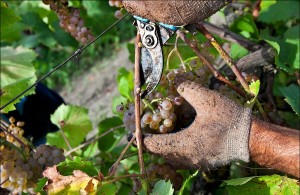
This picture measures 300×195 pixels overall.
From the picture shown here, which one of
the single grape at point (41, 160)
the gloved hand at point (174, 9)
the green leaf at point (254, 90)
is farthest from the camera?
the single grape at point (41, 160)

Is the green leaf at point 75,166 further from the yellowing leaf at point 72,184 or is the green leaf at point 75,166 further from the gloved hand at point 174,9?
the gloved hand at point 174,9

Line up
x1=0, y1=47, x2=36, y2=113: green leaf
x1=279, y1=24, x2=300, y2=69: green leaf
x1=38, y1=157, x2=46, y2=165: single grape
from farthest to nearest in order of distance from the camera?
x1=0, y1=47, x2=36, y2=113: green leaf, x1=279, y1=24, x2=300, y2=69: green leaf, x1=38, y1=157, x2=46, y2=165: single grape

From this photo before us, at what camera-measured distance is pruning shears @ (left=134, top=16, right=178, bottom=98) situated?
690mm

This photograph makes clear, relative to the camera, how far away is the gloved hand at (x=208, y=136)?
0.70 meters

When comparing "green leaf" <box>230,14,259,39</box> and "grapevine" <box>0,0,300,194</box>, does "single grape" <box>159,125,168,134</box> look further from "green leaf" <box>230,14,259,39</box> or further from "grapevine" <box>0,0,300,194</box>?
"green leaf" <box>230,14,259,39</box>

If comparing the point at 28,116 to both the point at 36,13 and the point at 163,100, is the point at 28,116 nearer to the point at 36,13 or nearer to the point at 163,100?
the point at 36,13

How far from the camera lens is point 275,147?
67 cm

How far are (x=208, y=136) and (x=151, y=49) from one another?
0.47 feet

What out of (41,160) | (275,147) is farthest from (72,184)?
(275,147)

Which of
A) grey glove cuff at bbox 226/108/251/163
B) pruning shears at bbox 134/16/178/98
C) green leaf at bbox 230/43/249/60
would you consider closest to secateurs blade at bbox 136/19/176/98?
pruning shears at bbox 134/16/178/98

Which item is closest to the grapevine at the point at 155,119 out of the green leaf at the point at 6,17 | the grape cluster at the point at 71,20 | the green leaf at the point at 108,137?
the grape cluster at the point at 71,20

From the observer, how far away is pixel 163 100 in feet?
2.58

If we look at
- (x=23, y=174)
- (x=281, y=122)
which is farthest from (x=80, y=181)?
(x=281, y=122)

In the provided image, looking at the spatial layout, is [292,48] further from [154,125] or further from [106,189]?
[106,189]
